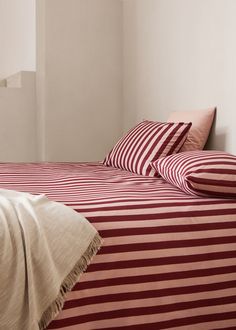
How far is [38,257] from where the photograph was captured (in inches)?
45.0

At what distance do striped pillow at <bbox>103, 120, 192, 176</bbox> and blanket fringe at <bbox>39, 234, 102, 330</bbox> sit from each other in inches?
38.5

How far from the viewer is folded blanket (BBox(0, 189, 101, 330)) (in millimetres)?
1104

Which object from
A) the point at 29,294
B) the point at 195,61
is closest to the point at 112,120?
the point at 195,61

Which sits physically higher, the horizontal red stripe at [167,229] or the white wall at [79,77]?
the white wall at [79,77]

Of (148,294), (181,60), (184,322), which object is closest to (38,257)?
(148,294)

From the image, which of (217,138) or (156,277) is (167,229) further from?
(217,138)

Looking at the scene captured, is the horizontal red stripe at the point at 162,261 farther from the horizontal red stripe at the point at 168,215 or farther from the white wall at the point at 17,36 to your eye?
the white wall at the point at 17,36

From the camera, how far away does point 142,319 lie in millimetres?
1296

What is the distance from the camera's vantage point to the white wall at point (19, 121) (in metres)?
3.50

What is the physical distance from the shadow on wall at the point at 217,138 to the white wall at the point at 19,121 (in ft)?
5.22

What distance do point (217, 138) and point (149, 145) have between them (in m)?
0.35

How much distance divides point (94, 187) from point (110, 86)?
2.04m

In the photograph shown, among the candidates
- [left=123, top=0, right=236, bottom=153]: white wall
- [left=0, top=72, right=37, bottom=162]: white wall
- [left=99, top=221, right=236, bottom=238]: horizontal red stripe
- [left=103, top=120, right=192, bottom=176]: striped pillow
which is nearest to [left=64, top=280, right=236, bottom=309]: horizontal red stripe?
[left=99, top=221, right=236, bottom=238]: horizontal red stripe

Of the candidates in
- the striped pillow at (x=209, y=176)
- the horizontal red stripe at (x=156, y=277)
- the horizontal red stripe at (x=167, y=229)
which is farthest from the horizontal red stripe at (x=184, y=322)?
the striped pillow at (x=209, y=176)
